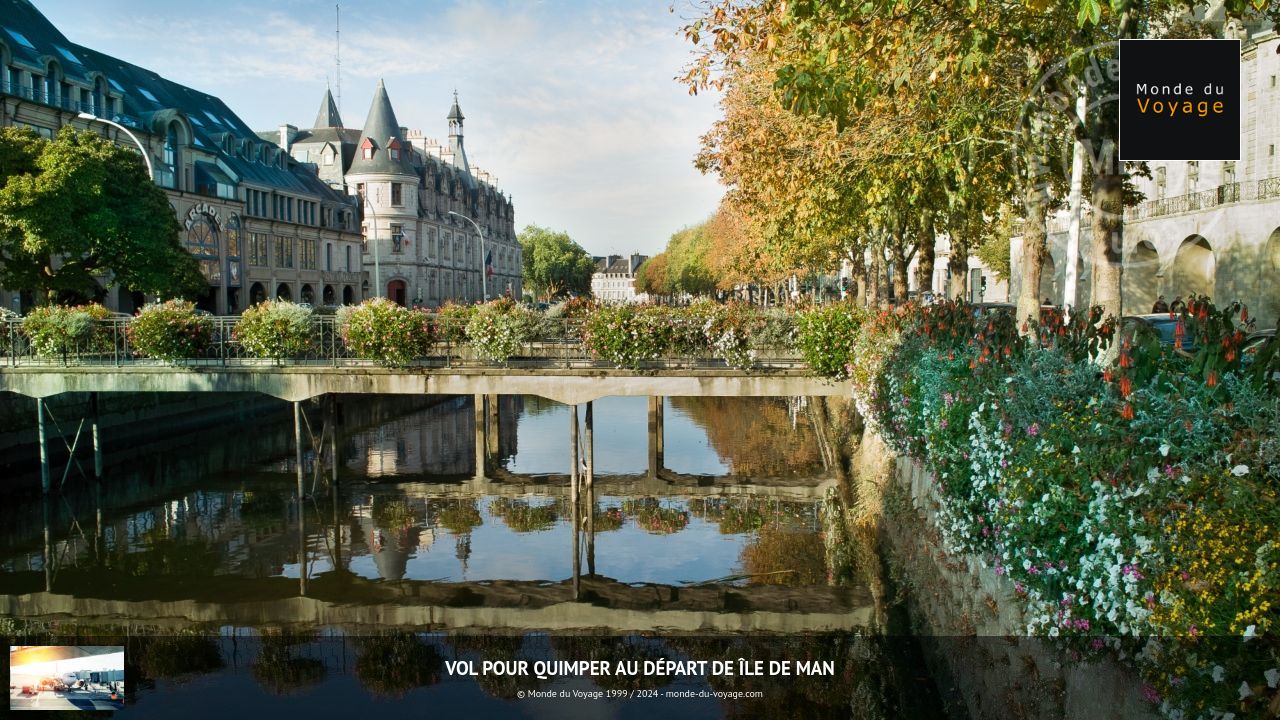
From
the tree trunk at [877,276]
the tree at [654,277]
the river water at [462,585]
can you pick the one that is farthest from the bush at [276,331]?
the tree at [654,277]

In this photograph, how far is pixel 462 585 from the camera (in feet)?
54.3

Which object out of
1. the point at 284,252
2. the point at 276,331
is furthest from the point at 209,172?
the point at 276,331

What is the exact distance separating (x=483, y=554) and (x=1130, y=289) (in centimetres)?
3774

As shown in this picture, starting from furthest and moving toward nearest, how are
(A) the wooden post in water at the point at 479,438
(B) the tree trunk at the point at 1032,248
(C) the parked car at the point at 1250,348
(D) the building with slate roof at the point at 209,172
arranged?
(D) the building with slate roof at the point at 209,172 < (A) the wooden post in water at the point at 479,438 < (B) the tree trunk at the point at 1032,248 < (C) the parked car at the point at 1250,348

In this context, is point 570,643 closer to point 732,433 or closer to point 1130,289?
point 732,433

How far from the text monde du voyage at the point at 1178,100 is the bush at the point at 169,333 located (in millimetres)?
21307

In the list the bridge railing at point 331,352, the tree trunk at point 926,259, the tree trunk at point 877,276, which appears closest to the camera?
the bridge railing at point 331,352

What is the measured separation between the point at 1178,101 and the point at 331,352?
19240mm

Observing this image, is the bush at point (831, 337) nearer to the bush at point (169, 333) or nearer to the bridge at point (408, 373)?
the bridge at point (408, 373)

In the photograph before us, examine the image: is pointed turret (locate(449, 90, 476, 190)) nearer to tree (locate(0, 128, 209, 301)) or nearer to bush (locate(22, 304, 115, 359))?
tree (locate(0, 128, 209, 301))

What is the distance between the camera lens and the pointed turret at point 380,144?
284 feet

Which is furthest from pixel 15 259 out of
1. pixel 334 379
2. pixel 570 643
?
pixel 570 643

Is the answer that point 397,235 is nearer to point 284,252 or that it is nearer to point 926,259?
point 284,252

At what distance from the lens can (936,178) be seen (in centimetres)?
2223
